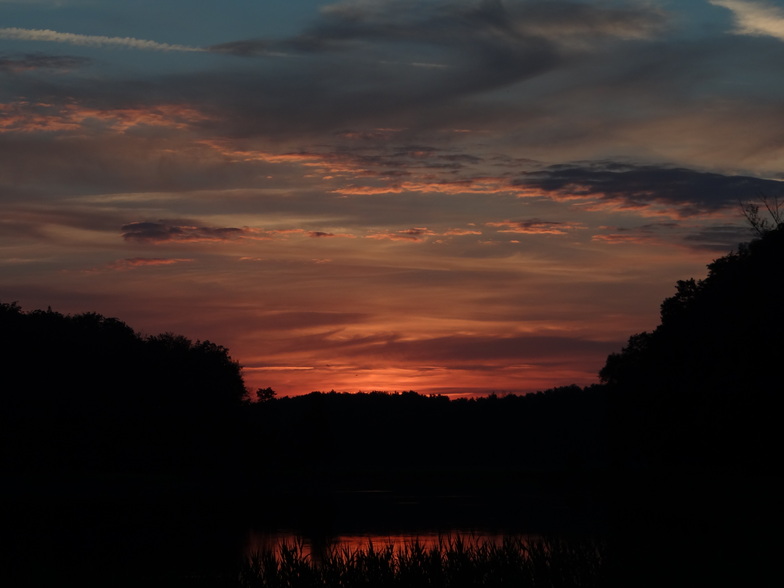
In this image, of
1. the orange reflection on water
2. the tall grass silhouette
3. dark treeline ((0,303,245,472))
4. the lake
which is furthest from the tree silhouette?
dark treeline ((0,303,245,472))

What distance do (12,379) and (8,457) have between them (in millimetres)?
9592

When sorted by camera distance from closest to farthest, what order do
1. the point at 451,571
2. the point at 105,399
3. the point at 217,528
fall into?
the point at 451,571, the point at 217,528, the point at 105,399

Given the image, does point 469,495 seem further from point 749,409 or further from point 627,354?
point 749,409

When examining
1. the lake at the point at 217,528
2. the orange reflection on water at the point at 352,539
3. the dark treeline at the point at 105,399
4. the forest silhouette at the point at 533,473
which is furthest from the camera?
the dark treeline at the point at 105,399

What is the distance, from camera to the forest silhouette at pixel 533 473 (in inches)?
2371

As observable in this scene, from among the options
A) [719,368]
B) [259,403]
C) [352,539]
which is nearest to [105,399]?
[259,403]

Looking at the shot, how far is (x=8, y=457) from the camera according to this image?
102m

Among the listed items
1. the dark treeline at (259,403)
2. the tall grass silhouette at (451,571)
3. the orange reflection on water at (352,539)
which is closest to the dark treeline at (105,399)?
the dark treeline at (259,403)

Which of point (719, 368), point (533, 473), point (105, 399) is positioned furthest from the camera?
point (533, 473)

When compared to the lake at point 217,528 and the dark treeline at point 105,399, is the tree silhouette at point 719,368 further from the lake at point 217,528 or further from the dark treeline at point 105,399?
the dark treeline at point 105,399

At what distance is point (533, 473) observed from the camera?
16150cm

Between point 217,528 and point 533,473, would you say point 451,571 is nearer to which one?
point 217,528

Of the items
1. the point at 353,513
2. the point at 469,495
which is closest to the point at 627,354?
the point at 469,495

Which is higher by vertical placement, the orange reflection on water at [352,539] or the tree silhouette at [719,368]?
the tree silhouette at [719,368]
